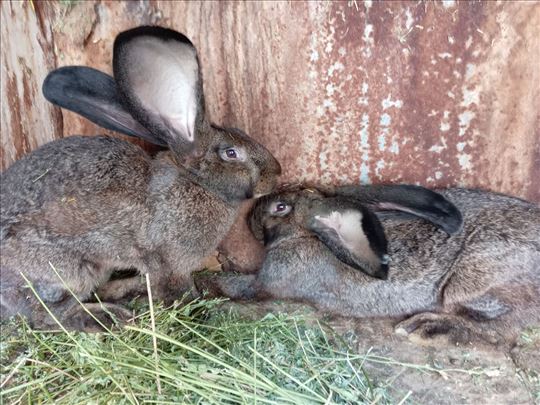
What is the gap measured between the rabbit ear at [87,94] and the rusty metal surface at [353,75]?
25cm

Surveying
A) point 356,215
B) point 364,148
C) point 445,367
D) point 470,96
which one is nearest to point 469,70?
point 470,96

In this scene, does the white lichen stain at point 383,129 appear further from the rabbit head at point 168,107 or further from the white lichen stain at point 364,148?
the rabbit head at point 168,107

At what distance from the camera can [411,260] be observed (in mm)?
2842

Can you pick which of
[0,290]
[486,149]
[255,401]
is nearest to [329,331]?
[255,401]

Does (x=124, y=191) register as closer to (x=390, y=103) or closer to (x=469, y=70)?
(x=390, y=103)

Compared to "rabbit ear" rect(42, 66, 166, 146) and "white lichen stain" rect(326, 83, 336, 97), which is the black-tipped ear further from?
"rabbit ear" rect(42, 66, 166, 146)

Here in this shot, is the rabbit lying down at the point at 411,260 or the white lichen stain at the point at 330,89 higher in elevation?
the white lichen stain at the point at 330,89

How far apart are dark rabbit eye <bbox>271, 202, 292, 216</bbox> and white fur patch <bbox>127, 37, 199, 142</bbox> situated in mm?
675

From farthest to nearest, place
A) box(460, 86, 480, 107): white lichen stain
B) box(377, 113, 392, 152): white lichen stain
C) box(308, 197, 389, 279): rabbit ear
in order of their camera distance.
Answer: box(377, 113, 392, 152): white lichen stain → box(460, 86, 480, 107): white lichen stain → box(308, 197, 389, 279): rabbit ear

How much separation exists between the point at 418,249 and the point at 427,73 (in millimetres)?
846

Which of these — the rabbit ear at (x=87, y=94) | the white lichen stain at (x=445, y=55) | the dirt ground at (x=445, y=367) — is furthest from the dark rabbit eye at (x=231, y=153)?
the white lichen stain at (x=445, y=55)

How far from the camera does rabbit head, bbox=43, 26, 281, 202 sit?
90.7 inches

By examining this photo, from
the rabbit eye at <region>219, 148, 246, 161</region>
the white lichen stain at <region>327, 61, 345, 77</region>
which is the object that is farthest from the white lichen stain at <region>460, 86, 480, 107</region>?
the rabbit eye at <region>219, 148, 246, 161</region>

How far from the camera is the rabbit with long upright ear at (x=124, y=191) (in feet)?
8.39
